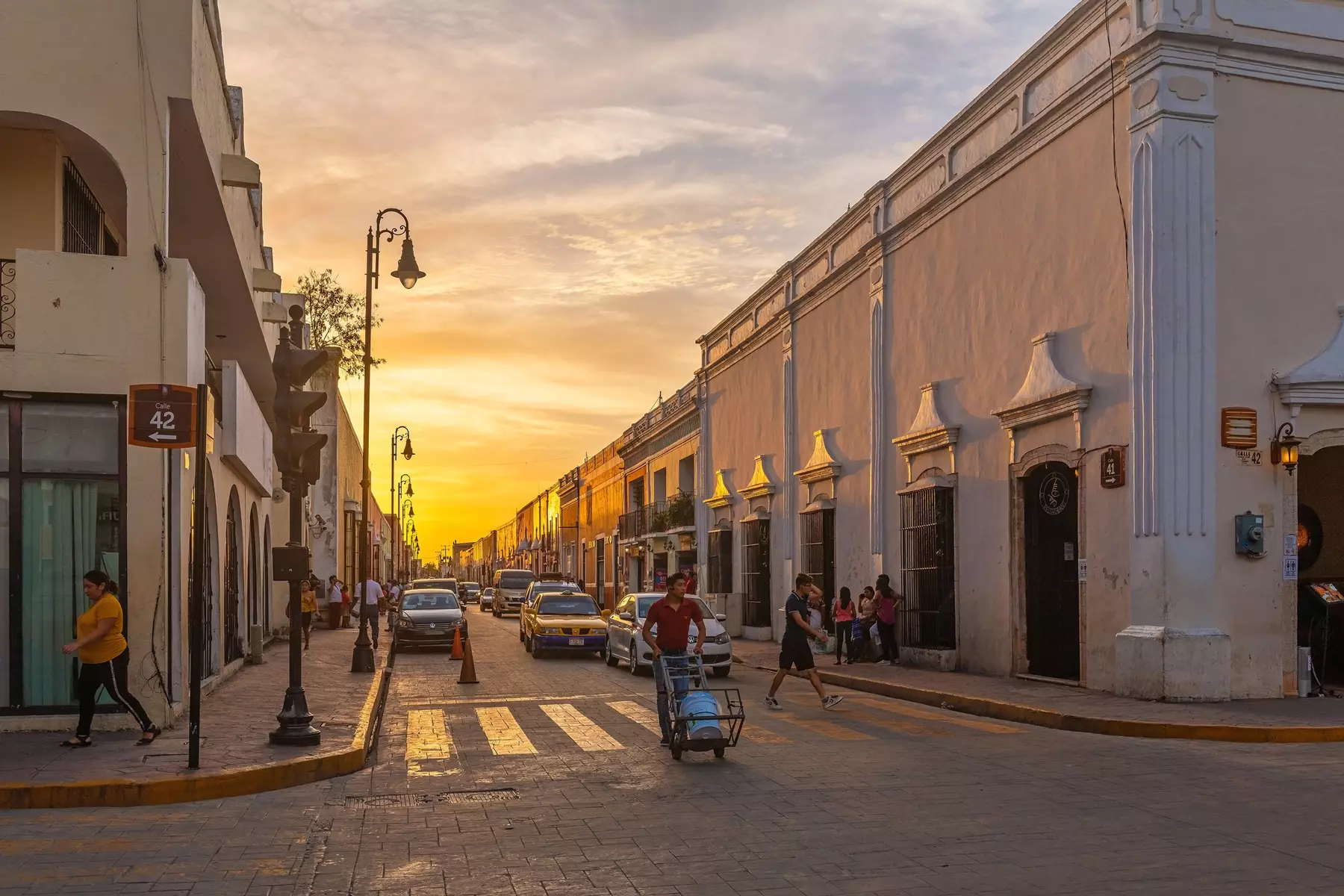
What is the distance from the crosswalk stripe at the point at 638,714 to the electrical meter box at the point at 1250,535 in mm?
7666

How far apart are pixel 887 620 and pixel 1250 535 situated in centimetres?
878

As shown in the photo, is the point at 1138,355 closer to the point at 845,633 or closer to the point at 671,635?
the point at 671,635

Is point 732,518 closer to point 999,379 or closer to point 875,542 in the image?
point 875,542

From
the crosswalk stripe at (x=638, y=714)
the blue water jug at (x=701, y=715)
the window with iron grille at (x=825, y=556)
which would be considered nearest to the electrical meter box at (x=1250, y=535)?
the crosswalk stripe at (x=638, y=714)

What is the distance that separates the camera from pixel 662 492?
173ft

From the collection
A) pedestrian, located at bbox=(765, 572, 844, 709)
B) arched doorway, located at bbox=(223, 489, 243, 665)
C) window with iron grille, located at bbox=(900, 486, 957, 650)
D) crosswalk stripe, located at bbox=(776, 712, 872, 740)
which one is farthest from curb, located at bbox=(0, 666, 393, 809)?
window with iron grille, located at bbox=(900, 486, 957, 650)

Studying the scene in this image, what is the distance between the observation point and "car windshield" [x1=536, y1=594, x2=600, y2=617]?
27906 millimetres

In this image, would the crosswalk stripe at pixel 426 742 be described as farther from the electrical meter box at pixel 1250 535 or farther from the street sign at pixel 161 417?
the electrical meter box at pixel 1250 535

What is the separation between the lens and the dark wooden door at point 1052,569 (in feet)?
60.3

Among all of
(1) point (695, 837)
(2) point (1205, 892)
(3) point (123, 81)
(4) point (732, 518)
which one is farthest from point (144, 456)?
(4) point (732, 518)

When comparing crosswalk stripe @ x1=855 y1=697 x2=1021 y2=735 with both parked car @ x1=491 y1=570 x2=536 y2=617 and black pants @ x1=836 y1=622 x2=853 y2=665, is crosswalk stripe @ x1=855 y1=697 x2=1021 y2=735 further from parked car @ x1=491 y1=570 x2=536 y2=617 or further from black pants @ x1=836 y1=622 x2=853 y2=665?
parked car @ x1=491 y1=570 x2=536 y2=617

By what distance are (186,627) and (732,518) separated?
2463 cm

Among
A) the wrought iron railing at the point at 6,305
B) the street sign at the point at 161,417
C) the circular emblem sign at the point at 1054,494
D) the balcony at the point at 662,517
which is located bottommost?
the balcony at the point at 662,517

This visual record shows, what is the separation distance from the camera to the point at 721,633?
2222cm
